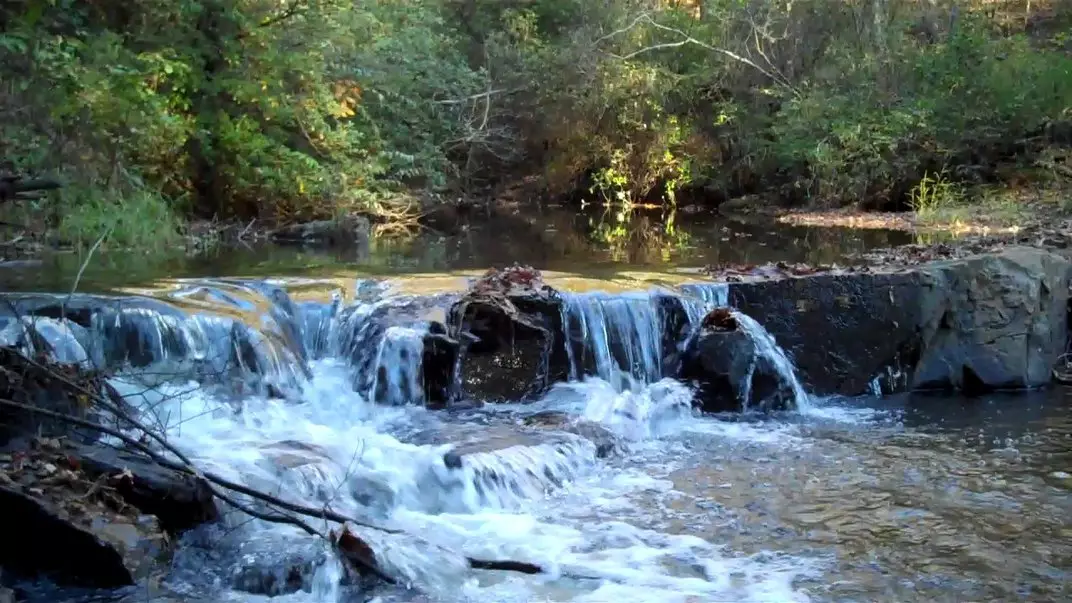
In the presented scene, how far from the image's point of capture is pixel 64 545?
4711 millimetres

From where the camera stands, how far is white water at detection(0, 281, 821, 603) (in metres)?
5.01

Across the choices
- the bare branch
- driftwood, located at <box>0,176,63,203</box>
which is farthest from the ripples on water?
the bare branch

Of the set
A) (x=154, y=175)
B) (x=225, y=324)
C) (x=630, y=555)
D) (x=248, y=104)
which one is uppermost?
(x=248, y=104)

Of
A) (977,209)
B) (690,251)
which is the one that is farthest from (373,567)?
(977,209)

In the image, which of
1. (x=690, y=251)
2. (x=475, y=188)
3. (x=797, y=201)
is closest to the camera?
(x=690, y=251)

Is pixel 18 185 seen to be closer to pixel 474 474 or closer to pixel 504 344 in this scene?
pixel 474 474

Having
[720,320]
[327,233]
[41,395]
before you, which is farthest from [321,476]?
[327,233]

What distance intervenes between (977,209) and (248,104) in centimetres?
1236

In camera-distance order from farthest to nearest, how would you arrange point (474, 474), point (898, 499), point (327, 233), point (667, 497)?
point (327, 233) < point (474, 474) < point (667, 497) < point (898, 499)

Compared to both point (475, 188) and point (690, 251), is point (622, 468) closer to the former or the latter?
point (690, 251)

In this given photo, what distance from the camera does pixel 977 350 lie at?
9.52 metres

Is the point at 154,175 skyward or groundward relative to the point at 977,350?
skyward

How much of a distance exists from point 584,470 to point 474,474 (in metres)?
0.82

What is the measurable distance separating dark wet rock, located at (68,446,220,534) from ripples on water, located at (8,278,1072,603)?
130 millimetres
